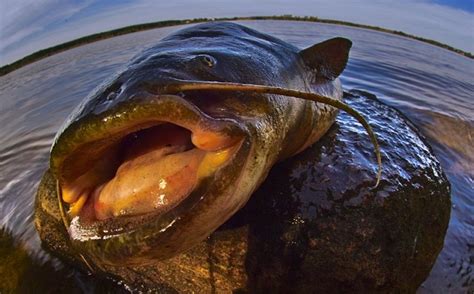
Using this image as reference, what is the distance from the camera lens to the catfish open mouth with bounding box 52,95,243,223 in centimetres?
156

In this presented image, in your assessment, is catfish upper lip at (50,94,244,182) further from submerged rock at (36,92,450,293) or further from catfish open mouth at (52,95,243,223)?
submerged rock at (36,92,450,293)

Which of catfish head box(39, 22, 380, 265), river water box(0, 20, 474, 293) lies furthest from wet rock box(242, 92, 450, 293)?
catfish head box(39, 22, 380, 265)

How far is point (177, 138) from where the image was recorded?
181cm

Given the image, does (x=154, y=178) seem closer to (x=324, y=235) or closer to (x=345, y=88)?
(x=324, y=235)

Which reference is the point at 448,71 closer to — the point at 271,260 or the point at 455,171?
the point at 455,171

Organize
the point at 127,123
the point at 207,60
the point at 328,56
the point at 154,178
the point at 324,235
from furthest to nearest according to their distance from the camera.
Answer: the point at 328,56, the point at 324,235, the point at 207,60, the point at 154,178, the point at 127,123

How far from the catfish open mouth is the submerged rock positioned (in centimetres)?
107

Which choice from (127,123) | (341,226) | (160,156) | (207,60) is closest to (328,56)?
(341,226)

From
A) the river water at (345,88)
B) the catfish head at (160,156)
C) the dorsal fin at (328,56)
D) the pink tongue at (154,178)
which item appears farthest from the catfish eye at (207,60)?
the river water at (345,88)

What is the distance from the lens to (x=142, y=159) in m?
1.81

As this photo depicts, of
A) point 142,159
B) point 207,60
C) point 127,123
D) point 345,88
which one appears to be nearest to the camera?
point 127,123

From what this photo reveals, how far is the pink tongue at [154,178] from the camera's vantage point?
65.8 inches

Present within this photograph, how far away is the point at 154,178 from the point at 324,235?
50.1 inches

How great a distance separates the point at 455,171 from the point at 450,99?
406cm
